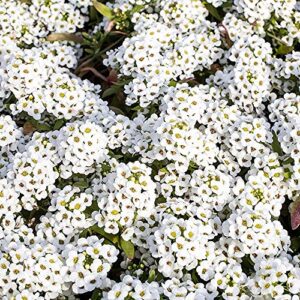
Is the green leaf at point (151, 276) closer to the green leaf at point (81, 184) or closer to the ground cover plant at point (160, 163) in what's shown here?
the ground cover plant at point (160, 163)

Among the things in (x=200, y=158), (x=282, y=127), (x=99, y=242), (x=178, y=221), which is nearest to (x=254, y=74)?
(x=282, y=127)

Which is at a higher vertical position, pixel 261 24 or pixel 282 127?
pixel 261 24

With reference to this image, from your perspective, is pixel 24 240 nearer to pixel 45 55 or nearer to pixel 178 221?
pixel 178 221

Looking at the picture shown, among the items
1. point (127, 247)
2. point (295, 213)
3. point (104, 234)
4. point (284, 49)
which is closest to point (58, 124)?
point (104, 234)

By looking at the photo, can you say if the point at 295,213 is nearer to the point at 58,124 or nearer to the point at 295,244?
the point at 295,244

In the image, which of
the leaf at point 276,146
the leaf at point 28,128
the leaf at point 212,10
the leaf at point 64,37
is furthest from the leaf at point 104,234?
the leaf at point 212,10

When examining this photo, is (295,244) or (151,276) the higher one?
(295,244)

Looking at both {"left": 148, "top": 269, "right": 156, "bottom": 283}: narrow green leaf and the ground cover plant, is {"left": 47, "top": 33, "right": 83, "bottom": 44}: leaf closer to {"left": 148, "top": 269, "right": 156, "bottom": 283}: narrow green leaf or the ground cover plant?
the ground cover plant
